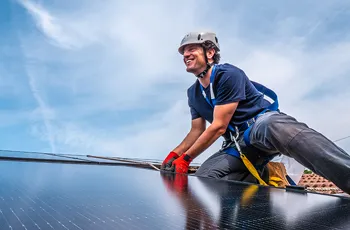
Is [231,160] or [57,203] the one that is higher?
[231,160]

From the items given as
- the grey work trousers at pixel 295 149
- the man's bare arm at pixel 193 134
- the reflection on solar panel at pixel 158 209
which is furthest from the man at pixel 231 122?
the reflection on solar panel at pixel 158 209

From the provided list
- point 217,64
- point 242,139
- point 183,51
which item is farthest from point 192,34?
point 242,139

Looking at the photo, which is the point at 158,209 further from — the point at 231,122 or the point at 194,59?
the point at 194,59

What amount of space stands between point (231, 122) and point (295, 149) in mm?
884

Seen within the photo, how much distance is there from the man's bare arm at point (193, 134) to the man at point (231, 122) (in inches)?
4.5

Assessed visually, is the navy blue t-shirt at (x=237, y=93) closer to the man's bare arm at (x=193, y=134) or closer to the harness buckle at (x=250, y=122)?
the harness buckle at (x=250, y=122)

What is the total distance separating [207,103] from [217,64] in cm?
45

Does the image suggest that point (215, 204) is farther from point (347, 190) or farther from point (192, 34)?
point (192, 34)

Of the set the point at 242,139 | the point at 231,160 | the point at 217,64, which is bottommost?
the point at 231,160

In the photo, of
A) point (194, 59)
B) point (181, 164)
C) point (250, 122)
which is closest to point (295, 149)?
point (250, 122)

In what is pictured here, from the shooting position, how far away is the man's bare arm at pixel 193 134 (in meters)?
3.72

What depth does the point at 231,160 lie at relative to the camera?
3102mm

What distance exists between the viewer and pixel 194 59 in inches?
129

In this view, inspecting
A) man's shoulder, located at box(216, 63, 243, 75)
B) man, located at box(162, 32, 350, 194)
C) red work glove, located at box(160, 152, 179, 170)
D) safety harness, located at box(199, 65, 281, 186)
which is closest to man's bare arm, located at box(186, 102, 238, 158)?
man, located at box(162, 32, 350, 194)
